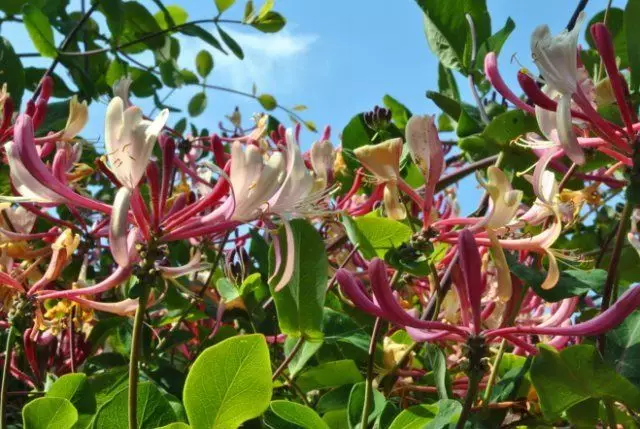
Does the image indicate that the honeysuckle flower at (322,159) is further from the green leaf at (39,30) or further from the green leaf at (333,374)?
the green leaf at (39,30)

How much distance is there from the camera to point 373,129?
3.73 ft

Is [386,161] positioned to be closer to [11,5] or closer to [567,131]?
[567,131]

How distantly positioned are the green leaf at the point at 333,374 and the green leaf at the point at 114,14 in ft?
3.02

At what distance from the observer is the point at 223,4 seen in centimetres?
182

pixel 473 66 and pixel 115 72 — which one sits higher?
pixel 115 72

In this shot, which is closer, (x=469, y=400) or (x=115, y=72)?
(x=469, y=400)

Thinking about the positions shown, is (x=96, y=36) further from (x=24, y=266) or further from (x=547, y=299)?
(x=547, y=299)

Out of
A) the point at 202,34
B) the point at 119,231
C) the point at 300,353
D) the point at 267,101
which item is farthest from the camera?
the point at 267,101

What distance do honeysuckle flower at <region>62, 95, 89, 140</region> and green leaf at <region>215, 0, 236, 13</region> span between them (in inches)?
35.4

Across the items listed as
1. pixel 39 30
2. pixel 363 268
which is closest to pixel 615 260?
pixel 363 268

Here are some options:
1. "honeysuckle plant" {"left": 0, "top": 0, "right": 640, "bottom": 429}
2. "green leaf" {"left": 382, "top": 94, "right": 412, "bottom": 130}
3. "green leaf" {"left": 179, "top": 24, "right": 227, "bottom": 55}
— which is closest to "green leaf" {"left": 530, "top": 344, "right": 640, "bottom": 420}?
"honeysuckle plant" {"left": 0, "top": 0, "right": 640, "bottom": 429}

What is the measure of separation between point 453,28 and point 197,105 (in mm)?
1205

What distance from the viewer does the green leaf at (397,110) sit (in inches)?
53.9

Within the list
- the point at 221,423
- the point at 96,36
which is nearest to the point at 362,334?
the point at 221,423
